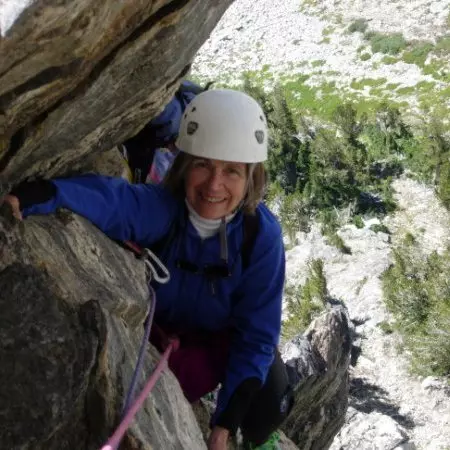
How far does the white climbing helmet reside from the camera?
11.5ft

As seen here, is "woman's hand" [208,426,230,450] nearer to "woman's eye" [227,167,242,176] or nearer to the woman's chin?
the woman's chin

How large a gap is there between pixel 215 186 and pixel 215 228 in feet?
0.86

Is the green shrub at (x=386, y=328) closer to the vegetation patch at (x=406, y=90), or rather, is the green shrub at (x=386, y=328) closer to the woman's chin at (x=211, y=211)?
the woman's chin at (x=211, y=211)

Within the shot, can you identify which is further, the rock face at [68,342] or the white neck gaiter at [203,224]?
the white neck gaiter at [203,224]

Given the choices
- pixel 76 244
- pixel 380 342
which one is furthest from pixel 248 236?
pixel 380 342

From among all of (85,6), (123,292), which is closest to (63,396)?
(123,292)

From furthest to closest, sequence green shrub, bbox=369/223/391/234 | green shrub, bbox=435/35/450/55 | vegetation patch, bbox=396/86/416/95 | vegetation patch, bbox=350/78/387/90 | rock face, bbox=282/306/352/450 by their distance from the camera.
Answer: vegetation patch, bbox=350/78/387/90
green shrub, bbox=435/35/450/55
vegetation patch, bbox=396/86/416/95
green shrub, bbox=369/223/391/234
rock face, bbox=282/306/352/450

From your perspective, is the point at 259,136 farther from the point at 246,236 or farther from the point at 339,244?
the point at 339,244

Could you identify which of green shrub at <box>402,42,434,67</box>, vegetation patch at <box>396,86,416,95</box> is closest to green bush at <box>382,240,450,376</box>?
vegetation patch at <box>396,86,416,95</box>

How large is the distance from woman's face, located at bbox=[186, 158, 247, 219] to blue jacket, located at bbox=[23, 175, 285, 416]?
12cm

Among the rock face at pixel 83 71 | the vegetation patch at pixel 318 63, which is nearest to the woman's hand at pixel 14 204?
the rock face at pixel 83 71

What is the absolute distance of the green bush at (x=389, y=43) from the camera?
67.8 meters

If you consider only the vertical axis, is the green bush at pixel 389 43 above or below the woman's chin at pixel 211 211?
below

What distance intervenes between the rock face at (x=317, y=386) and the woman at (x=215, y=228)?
5876mm
